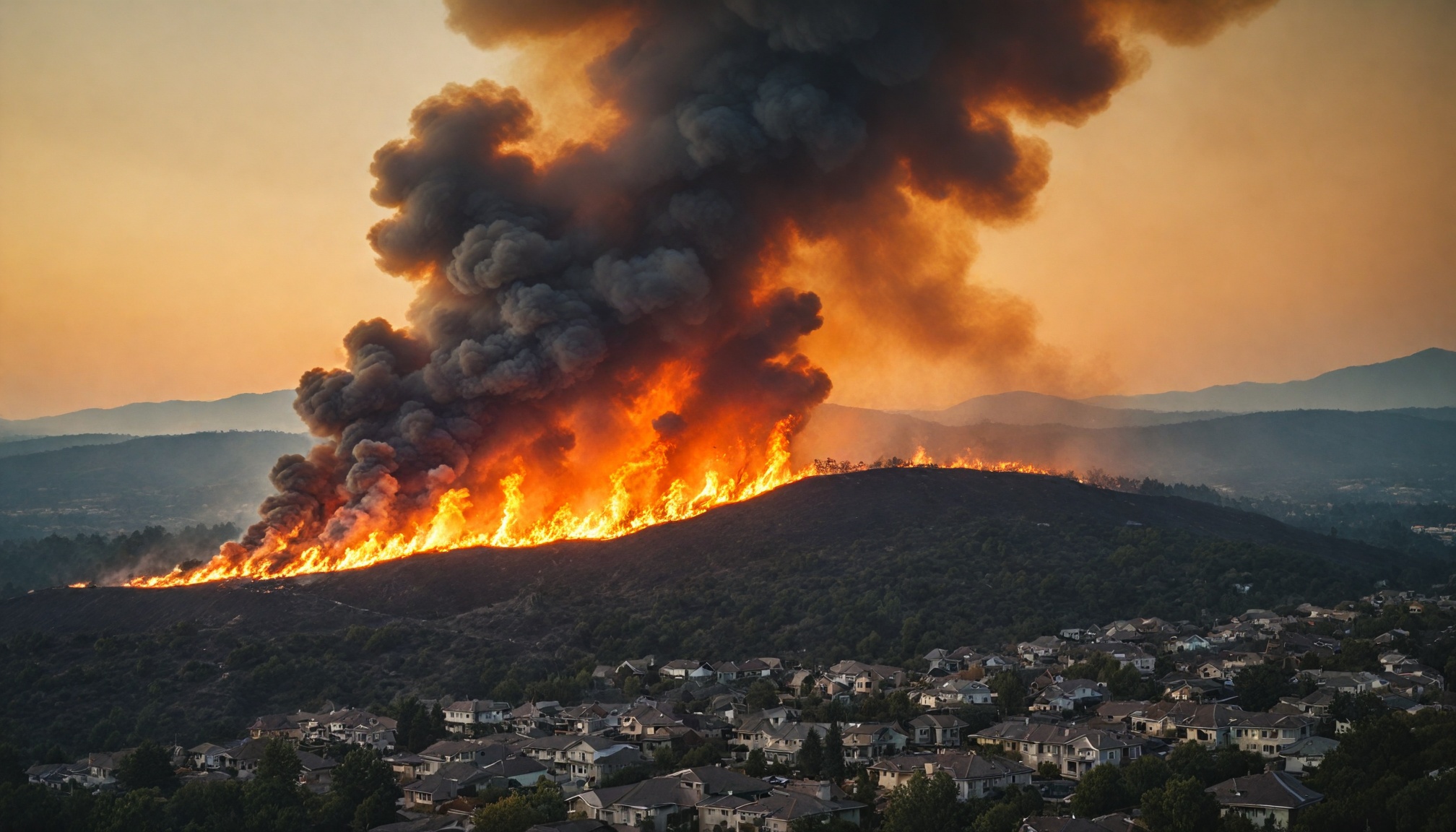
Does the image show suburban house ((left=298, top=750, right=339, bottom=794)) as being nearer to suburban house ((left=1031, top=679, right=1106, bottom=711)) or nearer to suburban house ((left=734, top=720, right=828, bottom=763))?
suburban house ((left=734, top=720, right=828, bottom=763))

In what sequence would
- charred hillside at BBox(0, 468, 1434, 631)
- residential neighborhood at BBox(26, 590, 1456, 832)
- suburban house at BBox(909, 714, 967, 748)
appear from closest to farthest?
1. residential neighborhood at BBox(26, 590, 1456, 832)
2. suburban house at BBox(909, 714, 967, 748)
3. charred hillside at BBox(0, 468, 1434, 631)

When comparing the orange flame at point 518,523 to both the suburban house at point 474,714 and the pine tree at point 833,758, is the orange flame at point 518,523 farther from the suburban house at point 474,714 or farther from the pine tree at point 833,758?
the pine tree at point 833,758

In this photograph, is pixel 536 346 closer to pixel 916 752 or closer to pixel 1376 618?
pixel 916 752

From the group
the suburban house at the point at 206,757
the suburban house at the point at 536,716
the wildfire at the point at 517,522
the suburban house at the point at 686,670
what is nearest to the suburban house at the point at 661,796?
the suburban house at the point at 536,716

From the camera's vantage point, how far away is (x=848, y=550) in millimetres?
106375

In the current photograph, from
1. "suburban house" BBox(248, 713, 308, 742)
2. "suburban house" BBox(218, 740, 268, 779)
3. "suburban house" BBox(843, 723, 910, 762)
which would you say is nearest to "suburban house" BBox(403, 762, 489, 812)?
"suburban house" BBox(218, 740, 268, 779)

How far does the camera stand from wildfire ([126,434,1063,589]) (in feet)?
322

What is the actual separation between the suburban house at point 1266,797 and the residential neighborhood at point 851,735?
81 mm

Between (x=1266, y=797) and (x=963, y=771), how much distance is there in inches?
425

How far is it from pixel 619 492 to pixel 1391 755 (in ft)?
248

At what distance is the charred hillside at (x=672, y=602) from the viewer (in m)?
78.2

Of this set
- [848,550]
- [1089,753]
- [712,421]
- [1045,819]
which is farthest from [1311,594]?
[1045,819]

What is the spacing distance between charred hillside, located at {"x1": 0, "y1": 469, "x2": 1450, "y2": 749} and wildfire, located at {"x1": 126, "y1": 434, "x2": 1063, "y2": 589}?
9.44ft

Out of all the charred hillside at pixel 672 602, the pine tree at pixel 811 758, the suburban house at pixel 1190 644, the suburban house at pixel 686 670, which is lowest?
the pine tree at pixel 811 758
